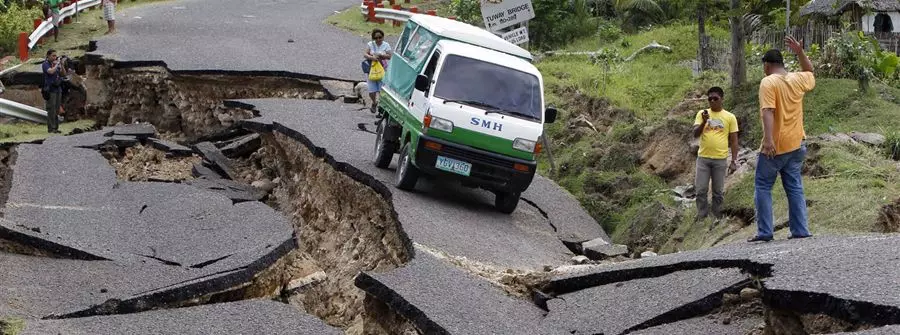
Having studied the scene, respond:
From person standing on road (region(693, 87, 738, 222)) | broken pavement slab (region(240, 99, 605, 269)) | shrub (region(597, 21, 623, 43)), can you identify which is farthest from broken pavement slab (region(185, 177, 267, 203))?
shrub (region(597, 21, 623, 43))

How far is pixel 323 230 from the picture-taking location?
15883 millimetres

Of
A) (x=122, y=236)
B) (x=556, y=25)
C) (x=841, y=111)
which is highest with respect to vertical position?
(x=556, y=25)

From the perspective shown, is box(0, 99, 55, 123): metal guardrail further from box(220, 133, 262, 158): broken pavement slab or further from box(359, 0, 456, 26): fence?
box(359, 0, 456, 26): fence

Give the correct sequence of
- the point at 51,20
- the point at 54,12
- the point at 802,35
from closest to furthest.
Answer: the point at 802,35 < the point at 51,20 < the point at 54,12

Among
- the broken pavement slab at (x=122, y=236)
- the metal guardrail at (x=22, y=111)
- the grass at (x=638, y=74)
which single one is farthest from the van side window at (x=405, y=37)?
the metal guardrail at (x=22, y=111)

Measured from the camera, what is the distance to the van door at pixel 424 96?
48.9 ft

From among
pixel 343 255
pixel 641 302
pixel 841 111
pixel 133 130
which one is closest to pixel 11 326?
pixel 641 302

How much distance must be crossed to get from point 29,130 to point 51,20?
18.6 feet

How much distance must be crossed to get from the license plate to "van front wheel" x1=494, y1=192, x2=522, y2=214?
0.83 m

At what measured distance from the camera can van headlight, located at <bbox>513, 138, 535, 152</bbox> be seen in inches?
585

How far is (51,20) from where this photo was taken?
2659cm

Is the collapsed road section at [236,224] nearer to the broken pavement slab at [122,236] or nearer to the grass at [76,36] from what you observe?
the broken pavement slab at [122,236]

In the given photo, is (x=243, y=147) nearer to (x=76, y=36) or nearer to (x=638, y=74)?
(x=638, y=74)

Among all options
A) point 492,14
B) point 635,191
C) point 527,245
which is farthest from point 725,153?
point 492,14
